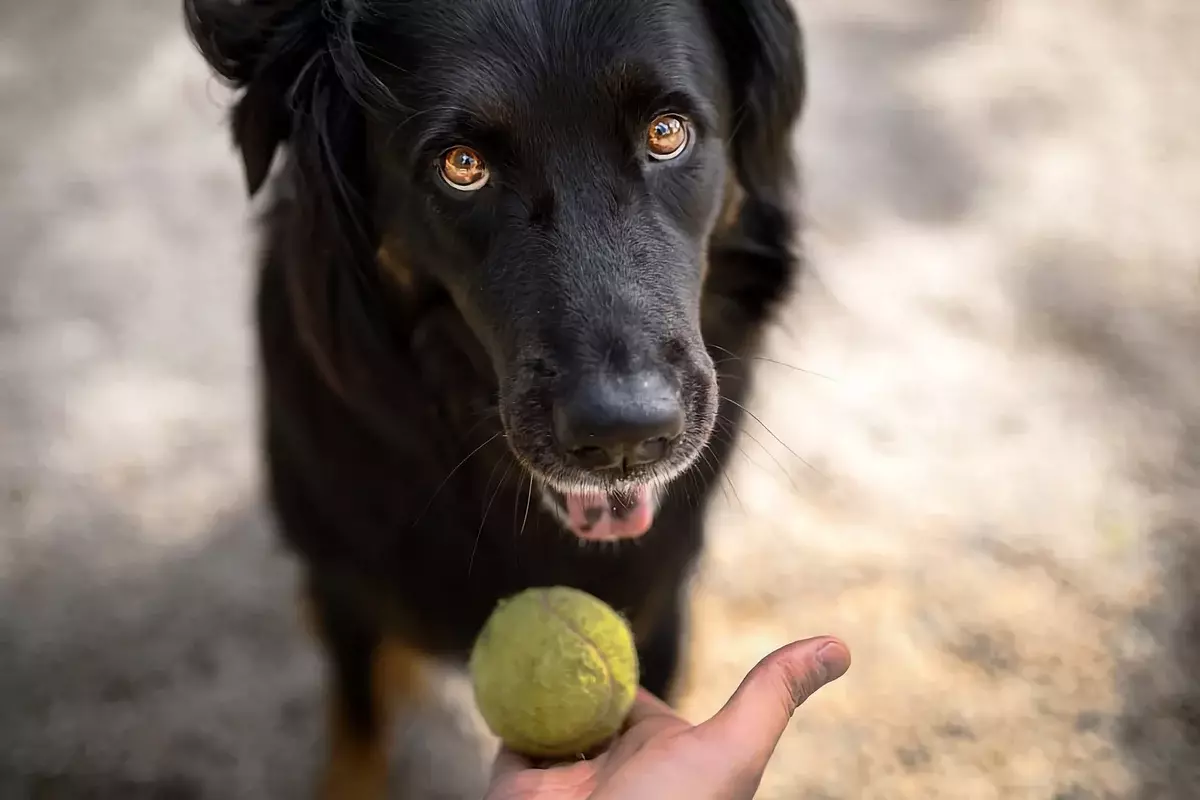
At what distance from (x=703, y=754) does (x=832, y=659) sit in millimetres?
179

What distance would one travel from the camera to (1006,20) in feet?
9.64

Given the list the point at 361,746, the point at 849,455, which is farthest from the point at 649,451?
the point at 849,455

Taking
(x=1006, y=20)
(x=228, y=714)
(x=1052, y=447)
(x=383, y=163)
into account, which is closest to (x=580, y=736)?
(x=383, y=163)

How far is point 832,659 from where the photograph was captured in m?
1.08

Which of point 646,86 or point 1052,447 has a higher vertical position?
point 646,86

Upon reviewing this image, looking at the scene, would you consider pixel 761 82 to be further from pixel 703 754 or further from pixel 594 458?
pixel 703 754

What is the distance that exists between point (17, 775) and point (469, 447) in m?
1.00

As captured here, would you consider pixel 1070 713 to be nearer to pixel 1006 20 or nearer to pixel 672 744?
pixel 672 744

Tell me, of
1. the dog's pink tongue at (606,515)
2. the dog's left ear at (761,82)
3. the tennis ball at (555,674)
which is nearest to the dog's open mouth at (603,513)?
the dog's pink tongue at (606,515)

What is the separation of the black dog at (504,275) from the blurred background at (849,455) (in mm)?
278

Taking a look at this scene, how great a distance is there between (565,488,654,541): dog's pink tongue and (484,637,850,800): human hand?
0.77 ft

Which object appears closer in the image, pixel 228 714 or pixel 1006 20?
pixel 228 714

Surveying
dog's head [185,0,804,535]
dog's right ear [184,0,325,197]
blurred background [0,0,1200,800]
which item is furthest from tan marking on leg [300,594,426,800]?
dog's right ear [184,0,325,197]

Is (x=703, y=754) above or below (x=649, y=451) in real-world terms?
below
